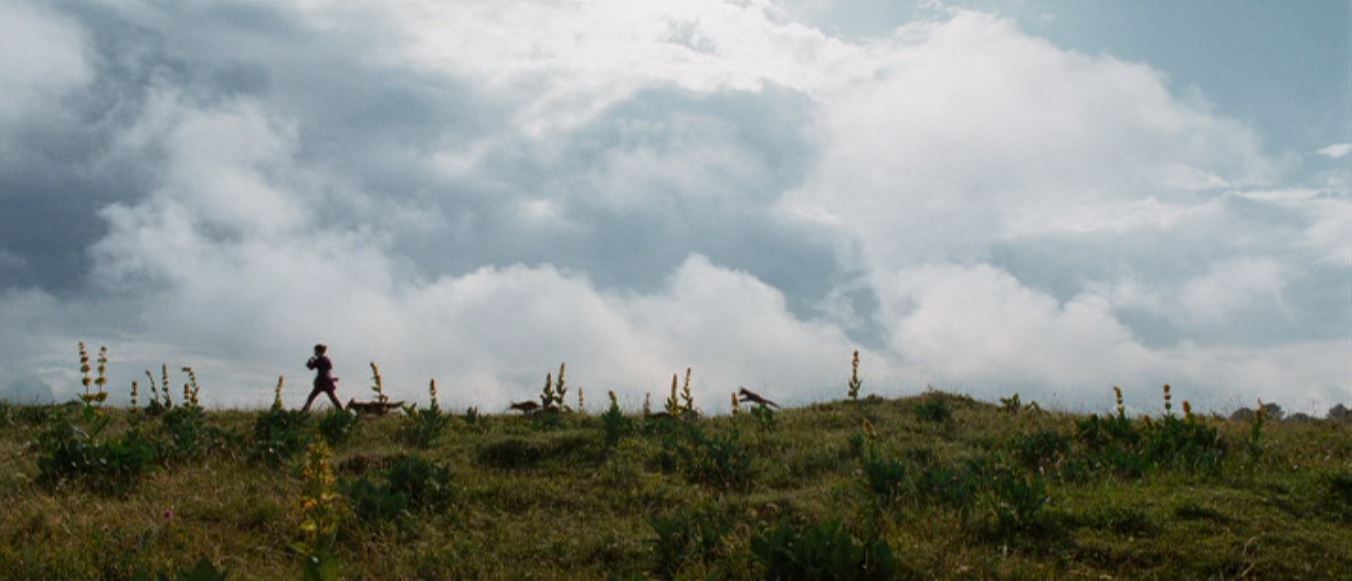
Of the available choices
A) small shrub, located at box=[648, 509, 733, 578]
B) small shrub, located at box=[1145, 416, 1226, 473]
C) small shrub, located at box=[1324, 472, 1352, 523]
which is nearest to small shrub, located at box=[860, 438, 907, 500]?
small shrub, located at box=[648, 509, 733, 578]

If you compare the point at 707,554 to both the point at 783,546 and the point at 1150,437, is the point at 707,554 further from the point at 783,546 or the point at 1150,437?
the point at 1150,437

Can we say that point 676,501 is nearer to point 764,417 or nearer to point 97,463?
point 764,417

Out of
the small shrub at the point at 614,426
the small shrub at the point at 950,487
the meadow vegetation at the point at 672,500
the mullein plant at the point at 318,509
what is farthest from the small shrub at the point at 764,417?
the mullein plant at the point at 318,509

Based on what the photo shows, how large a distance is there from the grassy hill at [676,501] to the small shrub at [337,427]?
0.14 ft

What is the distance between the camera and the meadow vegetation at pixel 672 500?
7.42 meters

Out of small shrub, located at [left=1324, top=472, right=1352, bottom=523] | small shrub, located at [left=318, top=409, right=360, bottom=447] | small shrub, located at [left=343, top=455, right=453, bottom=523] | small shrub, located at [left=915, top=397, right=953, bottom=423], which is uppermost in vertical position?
small shrub, located at [left=915, top=397, right=953, bottom=423]

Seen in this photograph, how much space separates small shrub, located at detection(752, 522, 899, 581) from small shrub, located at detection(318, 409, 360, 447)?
7958mm

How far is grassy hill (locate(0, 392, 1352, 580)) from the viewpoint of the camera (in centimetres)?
743

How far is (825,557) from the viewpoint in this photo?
6.79 m

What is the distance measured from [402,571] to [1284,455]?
10.1 m

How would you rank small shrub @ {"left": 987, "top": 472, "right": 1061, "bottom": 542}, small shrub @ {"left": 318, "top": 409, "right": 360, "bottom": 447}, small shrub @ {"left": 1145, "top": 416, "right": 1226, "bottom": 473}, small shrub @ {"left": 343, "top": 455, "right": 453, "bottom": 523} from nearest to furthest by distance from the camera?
small shrub @ {"left": 987, "top": 472, "right": 1061, "bottom": 542}, small shrub @ {"left": 343, "top": 455, "right": 453, "bottom": 523}, small shrub @ {"left": 1145, "top": 416, "right": 1226, "bottom": 473}, small shrub @ {"left": 318, "top": 409, "right": 360, "bottom": 447}

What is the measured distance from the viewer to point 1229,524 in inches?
320

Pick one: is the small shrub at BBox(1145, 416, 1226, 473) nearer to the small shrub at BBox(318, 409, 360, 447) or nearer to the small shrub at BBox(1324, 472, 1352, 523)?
the small shrub at BBox(1324, 472, 1352, 523)

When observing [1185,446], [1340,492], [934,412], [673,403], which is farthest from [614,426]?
[1340,492]
